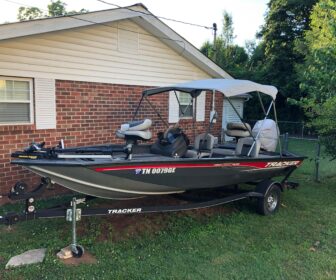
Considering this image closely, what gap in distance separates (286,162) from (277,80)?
1932 cm

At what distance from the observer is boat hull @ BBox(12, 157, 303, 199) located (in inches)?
161

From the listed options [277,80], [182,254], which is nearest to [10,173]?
[182,254]

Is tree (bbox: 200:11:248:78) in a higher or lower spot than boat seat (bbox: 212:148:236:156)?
higher

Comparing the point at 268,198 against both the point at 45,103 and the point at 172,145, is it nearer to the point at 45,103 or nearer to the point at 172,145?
the point at 172,145

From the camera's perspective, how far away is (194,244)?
474 cm

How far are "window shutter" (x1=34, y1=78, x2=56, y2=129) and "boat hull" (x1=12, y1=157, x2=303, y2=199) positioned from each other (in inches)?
114

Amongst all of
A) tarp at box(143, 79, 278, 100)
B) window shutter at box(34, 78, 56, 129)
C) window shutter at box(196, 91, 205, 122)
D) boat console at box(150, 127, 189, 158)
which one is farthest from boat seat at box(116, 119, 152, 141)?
window shutter at box(196, 91, 205, 122)

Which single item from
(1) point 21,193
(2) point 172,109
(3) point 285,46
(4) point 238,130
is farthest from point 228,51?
(1) point 21,193

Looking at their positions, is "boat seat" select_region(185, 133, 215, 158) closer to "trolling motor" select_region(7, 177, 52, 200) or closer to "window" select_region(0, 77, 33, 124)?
"trolling motor" select_region(7, 177, 52, 200)

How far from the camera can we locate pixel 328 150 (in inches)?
326

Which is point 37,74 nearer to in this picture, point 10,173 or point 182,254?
point 10,173

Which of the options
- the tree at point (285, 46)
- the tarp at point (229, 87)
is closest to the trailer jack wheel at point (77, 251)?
the tarp at point (229, 87)

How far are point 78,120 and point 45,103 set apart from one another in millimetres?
863

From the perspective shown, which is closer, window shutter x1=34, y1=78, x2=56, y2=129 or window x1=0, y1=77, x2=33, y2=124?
window x1=0, y1=77, x2=33, y2=124
